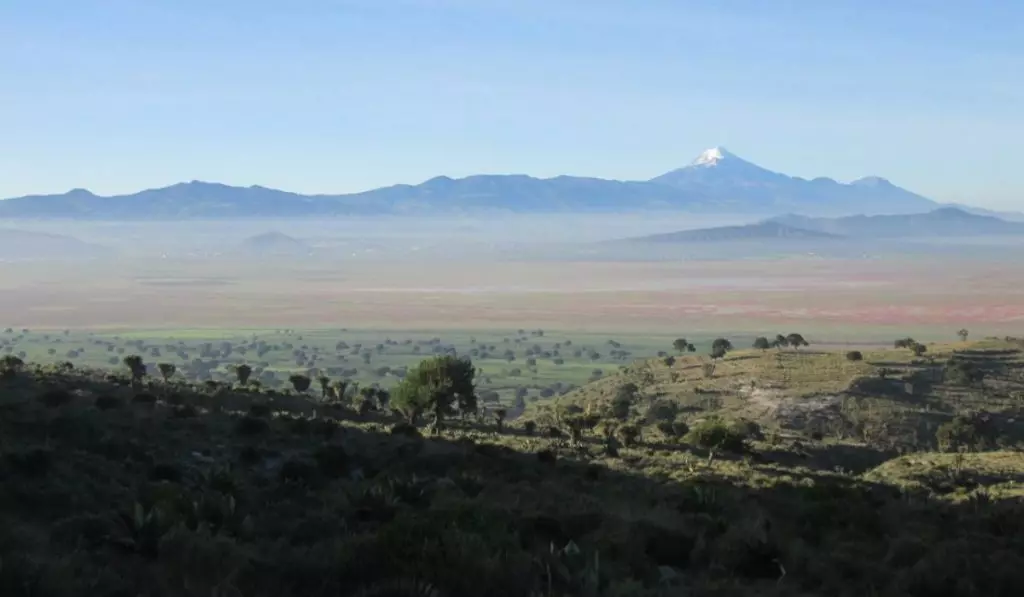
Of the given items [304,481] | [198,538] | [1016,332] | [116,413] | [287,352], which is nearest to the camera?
[198,538]

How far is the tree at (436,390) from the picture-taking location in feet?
131

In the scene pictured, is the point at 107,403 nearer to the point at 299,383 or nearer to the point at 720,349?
the point at 299,383

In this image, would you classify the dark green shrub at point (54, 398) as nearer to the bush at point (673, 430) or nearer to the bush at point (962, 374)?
the bush at point (673, 430)

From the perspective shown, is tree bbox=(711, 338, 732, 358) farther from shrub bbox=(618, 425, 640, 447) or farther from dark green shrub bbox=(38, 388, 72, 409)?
dark green shrub bbox=(38, 388, 72, 409)

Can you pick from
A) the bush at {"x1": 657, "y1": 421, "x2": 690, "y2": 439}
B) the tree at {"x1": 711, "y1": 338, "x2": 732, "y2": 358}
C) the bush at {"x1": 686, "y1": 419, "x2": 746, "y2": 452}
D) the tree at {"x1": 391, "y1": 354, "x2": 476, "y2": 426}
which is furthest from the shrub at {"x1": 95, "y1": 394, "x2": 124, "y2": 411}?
the tree at {"x1": 711, "y1": 338, "x2": 732, "y2": 358}

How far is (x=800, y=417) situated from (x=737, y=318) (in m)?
121

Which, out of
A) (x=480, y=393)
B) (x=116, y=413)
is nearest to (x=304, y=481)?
(x=116, y=413)

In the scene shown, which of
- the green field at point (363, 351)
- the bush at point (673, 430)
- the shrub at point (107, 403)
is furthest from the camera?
the green field at point (363, 351)

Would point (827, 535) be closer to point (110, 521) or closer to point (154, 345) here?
point (110, 521)

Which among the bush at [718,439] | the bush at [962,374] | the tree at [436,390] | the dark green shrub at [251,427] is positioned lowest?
the bush at [962,374]

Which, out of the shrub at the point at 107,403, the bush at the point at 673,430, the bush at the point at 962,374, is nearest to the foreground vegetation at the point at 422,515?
the shrub at the point at 107,403

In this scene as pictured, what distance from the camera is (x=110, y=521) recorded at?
1002 cm

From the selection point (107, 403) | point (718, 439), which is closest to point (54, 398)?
point (107, 403)

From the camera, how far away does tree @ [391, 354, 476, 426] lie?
3981 centimetres
